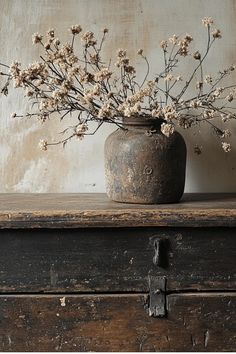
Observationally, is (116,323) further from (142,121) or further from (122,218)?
(142,121)

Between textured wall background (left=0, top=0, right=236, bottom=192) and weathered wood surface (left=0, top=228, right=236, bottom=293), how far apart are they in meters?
0.38

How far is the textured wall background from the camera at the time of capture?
1.67 m

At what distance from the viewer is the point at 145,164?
138 centimetres

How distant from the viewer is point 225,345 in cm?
133

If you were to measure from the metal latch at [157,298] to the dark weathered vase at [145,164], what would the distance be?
18cm

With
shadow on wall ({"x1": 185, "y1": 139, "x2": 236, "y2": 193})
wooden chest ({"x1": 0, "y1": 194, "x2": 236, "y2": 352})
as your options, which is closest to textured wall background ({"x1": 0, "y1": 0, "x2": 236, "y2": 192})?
shadow on wall ({"x1": 185, "y1": 139, "x2": 236, "y2": 193})

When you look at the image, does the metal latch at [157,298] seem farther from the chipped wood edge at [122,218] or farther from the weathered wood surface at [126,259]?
the chipped wood edge at [122,218]

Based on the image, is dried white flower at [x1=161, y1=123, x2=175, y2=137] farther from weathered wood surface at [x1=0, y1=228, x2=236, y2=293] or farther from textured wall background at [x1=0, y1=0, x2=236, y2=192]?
textured wall background at [x1=0, y1=0, x2=236, y2=192]

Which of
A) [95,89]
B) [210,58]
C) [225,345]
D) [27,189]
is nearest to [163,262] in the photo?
[225,345]

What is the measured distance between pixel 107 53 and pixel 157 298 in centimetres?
71

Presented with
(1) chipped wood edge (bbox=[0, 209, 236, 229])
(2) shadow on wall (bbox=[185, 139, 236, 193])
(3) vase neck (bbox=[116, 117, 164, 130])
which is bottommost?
(1) chipped wood edge (bbox=[0, 209, 236, 229])

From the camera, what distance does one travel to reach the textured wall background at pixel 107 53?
1.67 metres

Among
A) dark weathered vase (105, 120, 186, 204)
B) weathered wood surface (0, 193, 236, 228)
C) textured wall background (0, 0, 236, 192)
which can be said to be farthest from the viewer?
textured wall background (0, 0, 236, 192)

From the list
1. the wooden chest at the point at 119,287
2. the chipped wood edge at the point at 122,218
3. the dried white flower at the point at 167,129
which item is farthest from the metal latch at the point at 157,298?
the dried white flower at the point at 167,129
